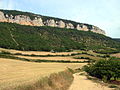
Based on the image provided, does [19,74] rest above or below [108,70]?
above

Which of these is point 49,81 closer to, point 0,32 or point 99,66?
point 99,66

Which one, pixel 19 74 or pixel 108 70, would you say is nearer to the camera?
pixel 19 74

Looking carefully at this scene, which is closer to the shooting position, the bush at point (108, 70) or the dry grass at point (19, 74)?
the dry grass at point (19, 74)

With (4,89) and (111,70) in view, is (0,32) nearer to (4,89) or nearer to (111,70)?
(111,70)

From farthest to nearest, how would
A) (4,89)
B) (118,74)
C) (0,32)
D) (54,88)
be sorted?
(0,32) → (118,74) → (54,88) → (4,89)

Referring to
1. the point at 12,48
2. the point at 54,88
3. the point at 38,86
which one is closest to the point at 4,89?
the point at 38,86

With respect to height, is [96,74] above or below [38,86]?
below

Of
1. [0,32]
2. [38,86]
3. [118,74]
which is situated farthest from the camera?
[0,32]

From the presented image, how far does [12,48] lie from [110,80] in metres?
91.4

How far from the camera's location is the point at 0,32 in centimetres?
19738

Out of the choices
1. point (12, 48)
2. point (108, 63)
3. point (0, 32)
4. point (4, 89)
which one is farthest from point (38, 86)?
point (0, 32)

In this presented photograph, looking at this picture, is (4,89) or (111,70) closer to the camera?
(4,89)

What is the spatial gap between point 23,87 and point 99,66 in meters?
51.0

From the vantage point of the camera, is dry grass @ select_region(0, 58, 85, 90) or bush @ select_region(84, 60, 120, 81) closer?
dry grass @ select_region(0, 58, 85, 90)
